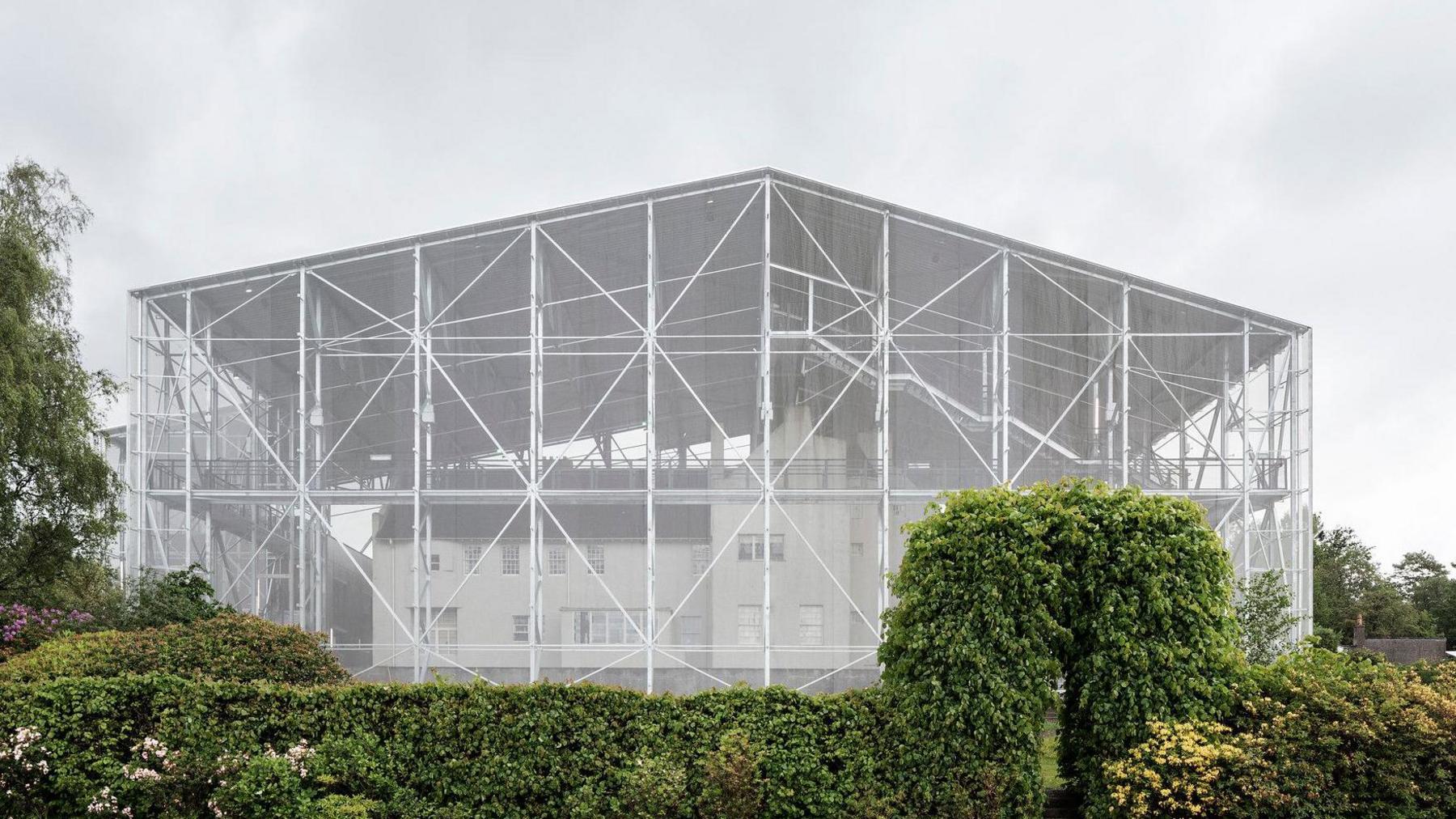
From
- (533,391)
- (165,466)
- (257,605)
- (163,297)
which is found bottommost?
(257,605)

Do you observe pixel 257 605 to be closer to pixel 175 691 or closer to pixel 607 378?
pixel 607 378

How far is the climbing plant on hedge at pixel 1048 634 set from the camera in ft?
32.5

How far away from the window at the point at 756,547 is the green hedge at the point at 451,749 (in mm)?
10136

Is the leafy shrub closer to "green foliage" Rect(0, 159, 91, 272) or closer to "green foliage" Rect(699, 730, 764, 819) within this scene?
"green foliage" Rect(699, 730, 764, 819)

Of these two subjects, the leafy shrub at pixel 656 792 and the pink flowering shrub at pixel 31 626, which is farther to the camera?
the pink flowering shrub at pixel 31 626

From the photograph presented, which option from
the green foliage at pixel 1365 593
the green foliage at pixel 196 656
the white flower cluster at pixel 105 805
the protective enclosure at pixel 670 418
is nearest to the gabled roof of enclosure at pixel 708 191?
the protective enclosure at pixel 670 418

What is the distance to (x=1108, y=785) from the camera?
32.5 feet

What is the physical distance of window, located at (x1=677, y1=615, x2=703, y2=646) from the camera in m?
20.8

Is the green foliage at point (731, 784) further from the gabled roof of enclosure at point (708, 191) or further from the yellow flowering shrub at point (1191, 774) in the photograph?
the gabled roof of enclosure at point (708, 191)

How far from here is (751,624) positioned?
68.4 feet

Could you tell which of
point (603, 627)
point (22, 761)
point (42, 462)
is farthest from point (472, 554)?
point (22, 761)

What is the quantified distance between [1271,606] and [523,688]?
10862 mm

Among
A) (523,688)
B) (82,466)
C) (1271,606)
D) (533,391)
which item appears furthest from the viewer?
(533,391)

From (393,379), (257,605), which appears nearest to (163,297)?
(393,379)
